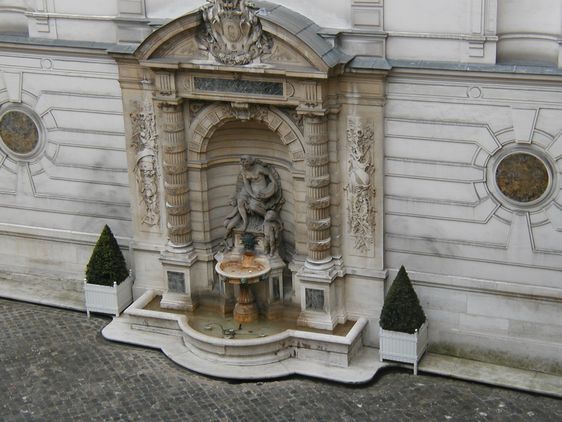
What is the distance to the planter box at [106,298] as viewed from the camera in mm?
25203

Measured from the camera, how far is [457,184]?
22.0 meters

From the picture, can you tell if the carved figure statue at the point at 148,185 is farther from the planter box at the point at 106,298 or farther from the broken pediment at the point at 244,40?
the broken pediment at the point at 244,40

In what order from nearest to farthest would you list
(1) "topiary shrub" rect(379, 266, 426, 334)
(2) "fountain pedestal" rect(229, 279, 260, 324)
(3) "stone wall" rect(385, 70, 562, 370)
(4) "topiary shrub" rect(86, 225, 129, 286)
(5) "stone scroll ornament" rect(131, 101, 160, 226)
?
(3) "stone wall" rect(385, 70, 562, 370)
(1) "topiary shrub" rect(379, 266, 426, 334)
(2) "fountain pedestal" rect(229, 279, 260, 324)
(5) "stone scroll ornament" rect(131, 101, 160, 226)
(4) "topiary shrub" rect(86, 225, 129, 286)

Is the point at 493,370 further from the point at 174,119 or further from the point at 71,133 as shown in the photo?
the point at 71,133

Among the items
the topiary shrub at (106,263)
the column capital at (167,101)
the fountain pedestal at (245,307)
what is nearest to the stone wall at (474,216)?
the fountain pedestal at (245,307)

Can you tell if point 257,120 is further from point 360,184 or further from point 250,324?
point 250,324

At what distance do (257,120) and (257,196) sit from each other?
1705 mm

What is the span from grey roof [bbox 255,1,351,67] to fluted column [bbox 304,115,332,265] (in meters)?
1.28

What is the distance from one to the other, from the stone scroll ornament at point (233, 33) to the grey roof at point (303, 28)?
34cm

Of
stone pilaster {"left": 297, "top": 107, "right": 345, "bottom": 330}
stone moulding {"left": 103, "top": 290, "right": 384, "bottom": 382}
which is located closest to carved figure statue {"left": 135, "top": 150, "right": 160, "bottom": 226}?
stone moulding {"left": 103, "top": 290, "right": 384, "bottom": 382}

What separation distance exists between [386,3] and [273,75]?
264cm

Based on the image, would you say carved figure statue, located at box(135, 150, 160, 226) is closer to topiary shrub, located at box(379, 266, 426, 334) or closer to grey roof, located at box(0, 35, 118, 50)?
grey roof, located at box(0, 35, 118, 50)

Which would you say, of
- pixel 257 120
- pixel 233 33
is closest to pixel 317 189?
pixel 257 120

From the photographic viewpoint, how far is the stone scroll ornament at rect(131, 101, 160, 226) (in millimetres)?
24266
